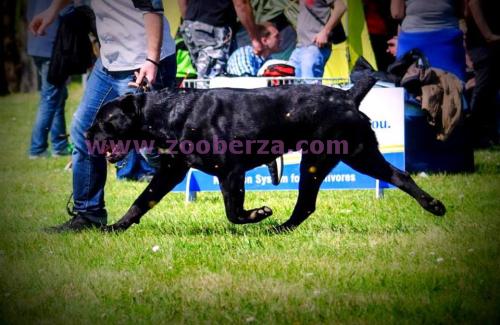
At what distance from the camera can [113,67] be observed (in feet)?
19.6

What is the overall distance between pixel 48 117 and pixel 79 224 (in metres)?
5.57

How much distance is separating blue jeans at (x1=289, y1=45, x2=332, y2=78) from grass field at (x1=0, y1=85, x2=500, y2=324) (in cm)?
191

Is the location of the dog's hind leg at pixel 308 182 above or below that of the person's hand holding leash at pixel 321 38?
above

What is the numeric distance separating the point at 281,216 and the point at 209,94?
1647 millimetres

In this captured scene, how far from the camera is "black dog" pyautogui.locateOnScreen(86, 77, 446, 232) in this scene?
5641 millimetres

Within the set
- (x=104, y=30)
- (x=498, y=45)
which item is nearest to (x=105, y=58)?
(x=104, y=30)

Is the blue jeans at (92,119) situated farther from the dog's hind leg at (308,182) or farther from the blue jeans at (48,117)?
the blue jeans at (48,117)

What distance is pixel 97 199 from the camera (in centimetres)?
640

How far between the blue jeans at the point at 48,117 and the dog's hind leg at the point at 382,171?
6419mm

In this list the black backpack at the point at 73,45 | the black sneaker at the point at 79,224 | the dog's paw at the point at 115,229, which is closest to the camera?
the dog's paw at the point at 115,229

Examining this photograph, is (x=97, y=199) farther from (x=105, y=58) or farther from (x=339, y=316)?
(x=339, y=316)

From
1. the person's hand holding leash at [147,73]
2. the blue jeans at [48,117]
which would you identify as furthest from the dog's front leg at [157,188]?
the blue jeans at [48,117]

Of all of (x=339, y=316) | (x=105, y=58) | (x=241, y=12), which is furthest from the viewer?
(x=241, y=12)

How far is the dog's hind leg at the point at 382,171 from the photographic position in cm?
592
